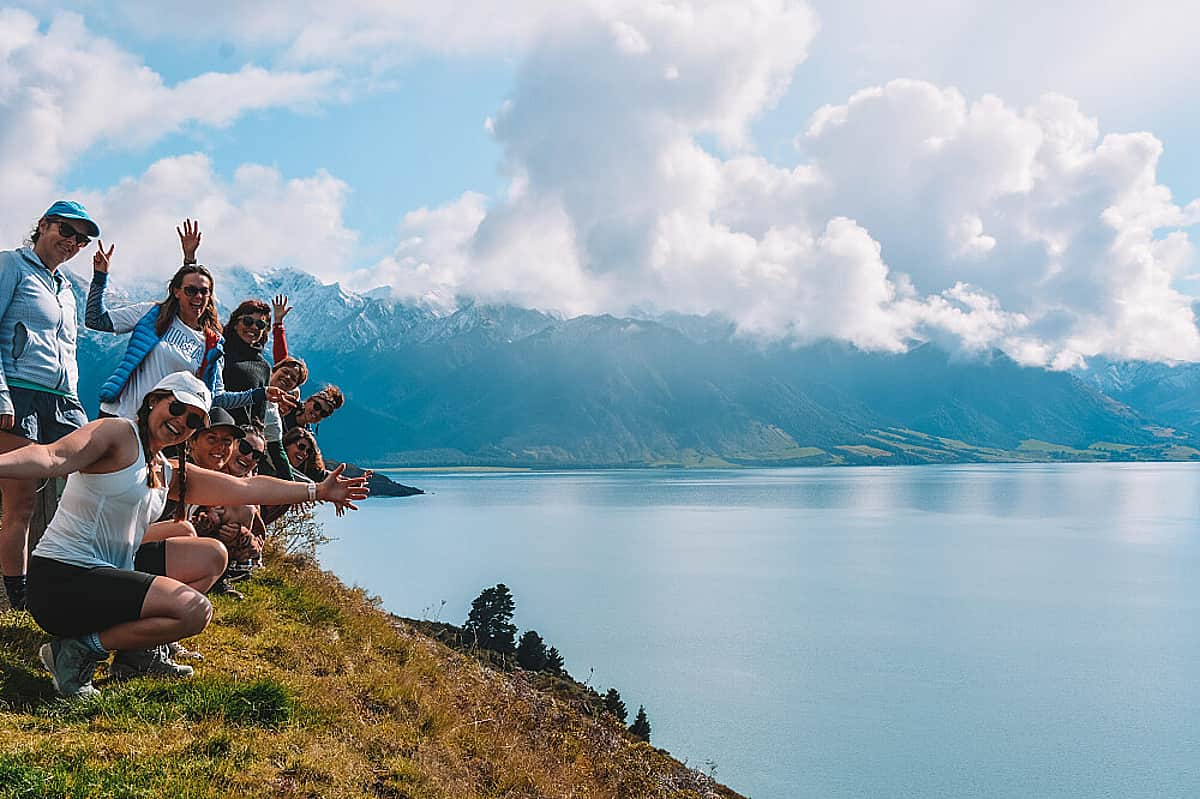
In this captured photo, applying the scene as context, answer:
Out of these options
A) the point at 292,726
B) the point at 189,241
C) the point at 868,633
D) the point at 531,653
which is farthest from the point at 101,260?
the point at 868,633

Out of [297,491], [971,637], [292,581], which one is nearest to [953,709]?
[971,637]

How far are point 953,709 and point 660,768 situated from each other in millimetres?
33409

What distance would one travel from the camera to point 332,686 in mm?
6902

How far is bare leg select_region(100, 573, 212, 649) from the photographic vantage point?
520cm

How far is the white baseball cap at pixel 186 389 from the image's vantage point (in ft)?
16.1

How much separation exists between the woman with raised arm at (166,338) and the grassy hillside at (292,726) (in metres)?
1.94

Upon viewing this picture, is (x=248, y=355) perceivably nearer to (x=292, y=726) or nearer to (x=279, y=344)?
(x=279, y=344)

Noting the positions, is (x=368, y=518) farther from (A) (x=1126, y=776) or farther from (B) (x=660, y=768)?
(B) (x=660, y=768)

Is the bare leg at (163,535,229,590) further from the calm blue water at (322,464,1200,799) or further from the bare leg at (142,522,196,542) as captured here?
the calm blue water at (322,464,1200,799)

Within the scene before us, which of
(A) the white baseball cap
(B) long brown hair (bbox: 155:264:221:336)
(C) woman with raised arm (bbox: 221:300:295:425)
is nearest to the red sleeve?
(C) woman with raised arm (bbox: 221:300:295:425)

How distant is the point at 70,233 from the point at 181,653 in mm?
3242

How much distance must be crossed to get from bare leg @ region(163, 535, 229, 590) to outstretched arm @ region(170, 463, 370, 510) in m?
0.31

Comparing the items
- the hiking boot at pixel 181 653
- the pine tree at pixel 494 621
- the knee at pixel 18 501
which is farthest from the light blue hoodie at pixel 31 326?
the pine tree at pixel 494 621

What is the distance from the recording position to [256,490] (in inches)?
231
